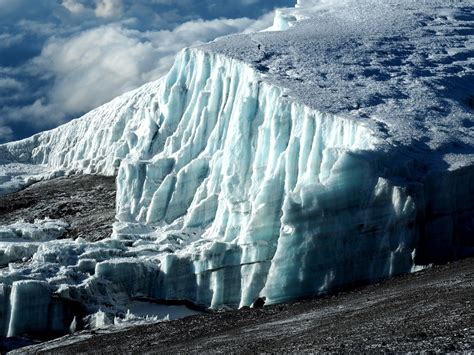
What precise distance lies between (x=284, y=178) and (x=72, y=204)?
49.6ft

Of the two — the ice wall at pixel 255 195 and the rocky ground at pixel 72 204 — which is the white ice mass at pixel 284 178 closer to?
the ice wall at pixel 255 195


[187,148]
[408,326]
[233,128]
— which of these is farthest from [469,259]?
[187,148]

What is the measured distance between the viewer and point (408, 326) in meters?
21.2

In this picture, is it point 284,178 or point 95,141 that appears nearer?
point 284,178

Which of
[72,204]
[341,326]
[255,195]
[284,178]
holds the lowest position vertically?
[341,326]

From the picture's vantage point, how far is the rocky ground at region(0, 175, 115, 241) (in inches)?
1590

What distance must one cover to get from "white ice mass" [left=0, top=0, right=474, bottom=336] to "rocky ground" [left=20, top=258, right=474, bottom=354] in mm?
1924

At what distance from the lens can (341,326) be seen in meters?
23.1

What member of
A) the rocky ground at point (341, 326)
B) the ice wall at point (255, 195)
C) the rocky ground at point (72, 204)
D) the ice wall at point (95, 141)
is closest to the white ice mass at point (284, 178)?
the ice wall at point (255, 195)

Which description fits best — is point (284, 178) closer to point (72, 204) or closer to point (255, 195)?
point (255, 195)

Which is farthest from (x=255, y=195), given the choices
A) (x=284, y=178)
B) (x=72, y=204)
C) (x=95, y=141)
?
(x=95, y=141)

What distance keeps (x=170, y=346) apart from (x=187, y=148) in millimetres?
12968

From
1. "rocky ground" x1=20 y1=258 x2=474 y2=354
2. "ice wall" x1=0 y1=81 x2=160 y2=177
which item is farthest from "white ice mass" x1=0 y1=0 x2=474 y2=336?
"rocky ground" x1=20 y1=258 x2=474 y2=354

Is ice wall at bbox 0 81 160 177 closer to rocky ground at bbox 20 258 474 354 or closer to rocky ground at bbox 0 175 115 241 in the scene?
rocky ground at bbox 0 175 115 241
